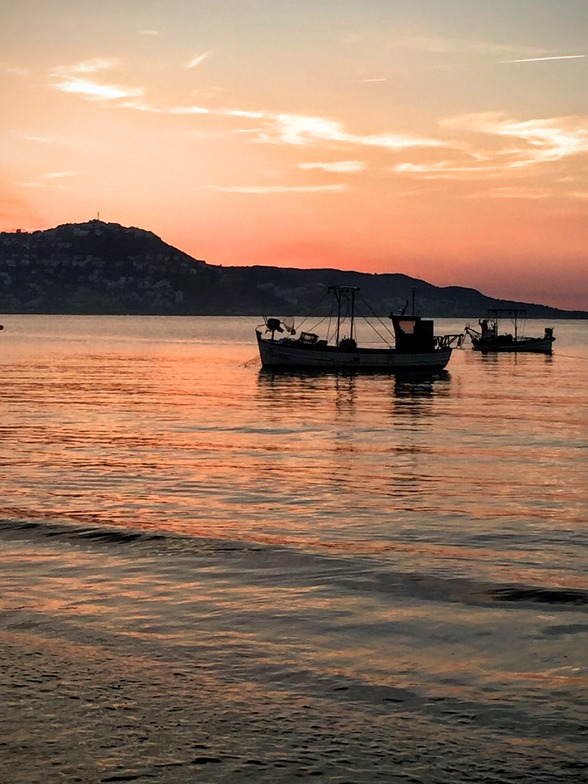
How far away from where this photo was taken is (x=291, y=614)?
535 inches

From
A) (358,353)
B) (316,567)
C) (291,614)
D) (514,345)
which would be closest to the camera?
(291,614)

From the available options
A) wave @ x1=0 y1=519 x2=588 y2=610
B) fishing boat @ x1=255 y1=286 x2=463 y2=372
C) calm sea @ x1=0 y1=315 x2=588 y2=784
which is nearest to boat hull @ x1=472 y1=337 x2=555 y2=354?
fishing boat @ x1=255 y1=286 x2=463 y2=372

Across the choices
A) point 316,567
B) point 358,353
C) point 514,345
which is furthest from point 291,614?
point 514,345

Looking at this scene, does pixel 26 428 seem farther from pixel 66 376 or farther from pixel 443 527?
pixel 66 376

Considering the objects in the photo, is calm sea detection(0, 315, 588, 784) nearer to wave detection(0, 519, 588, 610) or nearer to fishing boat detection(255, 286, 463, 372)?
wave detection(0, 519, 588, 610)

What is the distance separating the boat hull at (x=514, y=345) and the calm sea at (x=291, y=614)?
381 feet

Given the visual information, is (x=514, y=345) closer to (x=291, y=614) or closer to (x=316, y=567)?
(x=316, y=567)

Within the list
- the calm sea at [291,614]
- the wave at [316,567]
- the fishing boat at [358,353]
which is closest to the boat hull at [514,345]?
the fishing boat at [358,353]

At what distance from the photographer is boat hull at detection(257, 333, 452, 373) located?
90125mm

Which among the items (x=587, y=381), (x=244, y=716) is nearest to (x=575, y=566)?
(x=244, y=716)

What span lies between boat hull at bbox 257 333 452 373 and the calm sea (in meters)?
54.7

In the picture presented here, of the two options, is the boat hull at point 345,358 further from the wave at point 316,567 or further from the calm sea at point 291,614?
the wave at point 316,567

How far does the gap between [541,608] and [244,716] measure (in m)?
6.01

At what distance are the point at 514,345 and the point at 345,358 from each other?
66402 mm
